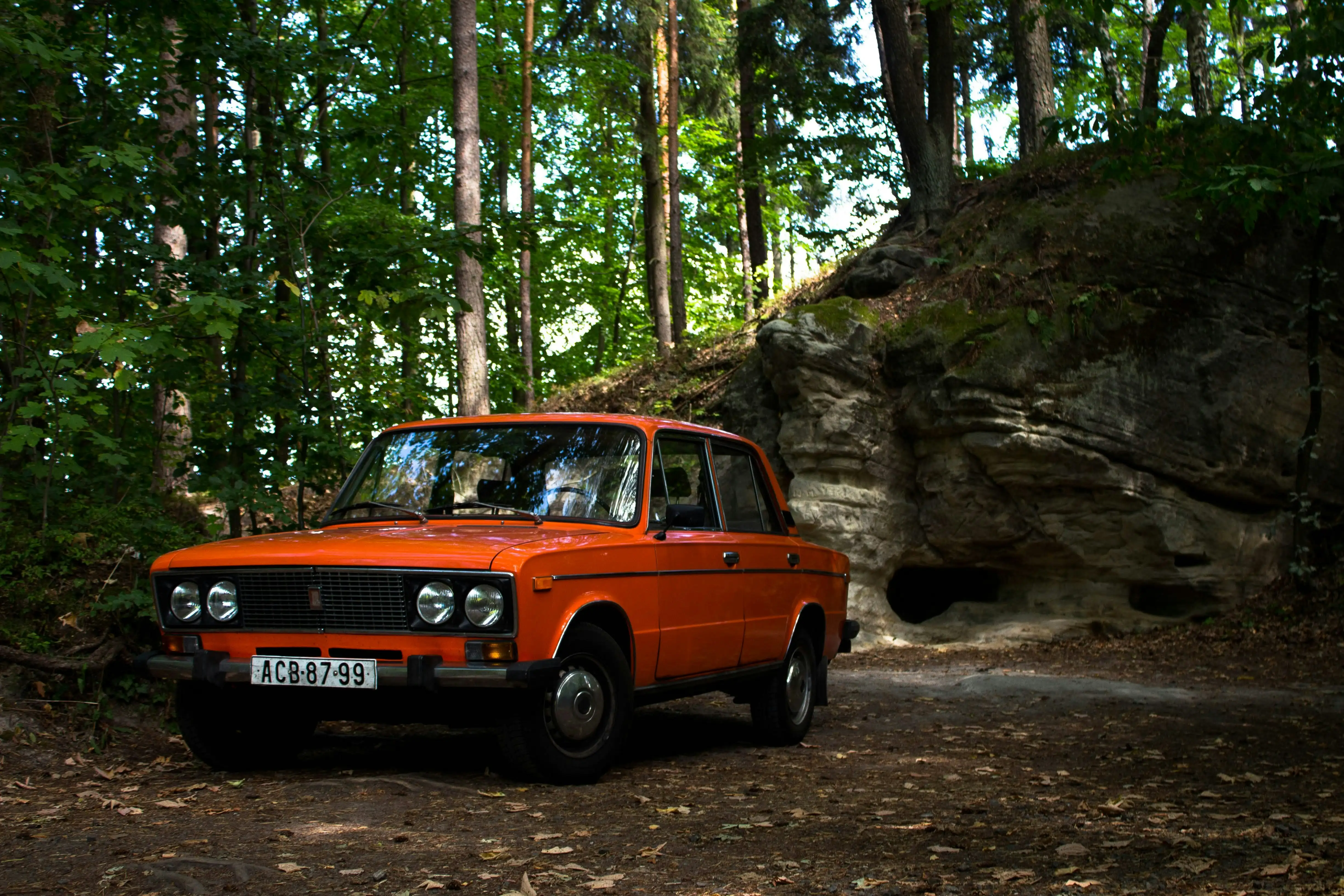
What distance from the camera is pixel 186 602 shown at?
18.6 ft

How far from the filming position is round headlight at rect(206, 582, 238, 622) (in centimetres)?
553

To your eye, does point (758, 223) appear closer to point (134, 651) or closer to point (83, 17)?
point (83, 17)

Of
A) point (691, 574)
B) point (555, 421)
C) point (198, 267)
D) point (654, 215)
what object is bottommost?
point (691, 574)

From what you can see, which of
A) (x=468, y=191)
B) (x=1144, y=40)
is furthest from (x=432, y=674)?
(x=1144, y=40)

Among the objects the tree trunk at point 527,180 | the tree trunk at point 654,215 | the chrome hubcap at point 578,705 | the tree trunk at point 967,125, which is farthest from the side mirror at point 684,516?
the tree trunk at point 967,125

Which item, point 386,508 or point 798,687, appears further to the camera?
point 798,687

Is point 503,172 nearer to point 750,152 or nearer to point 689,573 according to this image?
point 750,152

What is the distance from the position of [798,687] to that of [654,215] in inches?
823

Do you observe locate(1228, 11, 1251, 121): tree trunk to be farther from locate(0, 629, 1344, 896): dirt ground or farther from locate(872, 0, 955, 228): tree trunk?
locate(0, 629, 1344, 896): dirt ground

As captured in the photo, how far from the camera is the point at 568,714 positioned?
213 inches

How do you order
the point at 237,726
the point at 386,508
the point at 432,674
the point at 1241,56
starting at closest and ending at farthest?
the point at 432,674, the point at 237,726, the point at 386,508, the point at 1241,56

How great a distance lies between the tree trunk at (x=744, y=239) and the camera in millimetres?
23641

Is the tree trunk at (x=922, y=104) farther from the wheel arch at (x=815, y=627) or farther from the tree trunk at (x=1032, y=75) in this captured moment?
the wheel arch at (x=815, y=627)

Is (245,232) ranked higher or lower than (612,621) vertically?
higher
